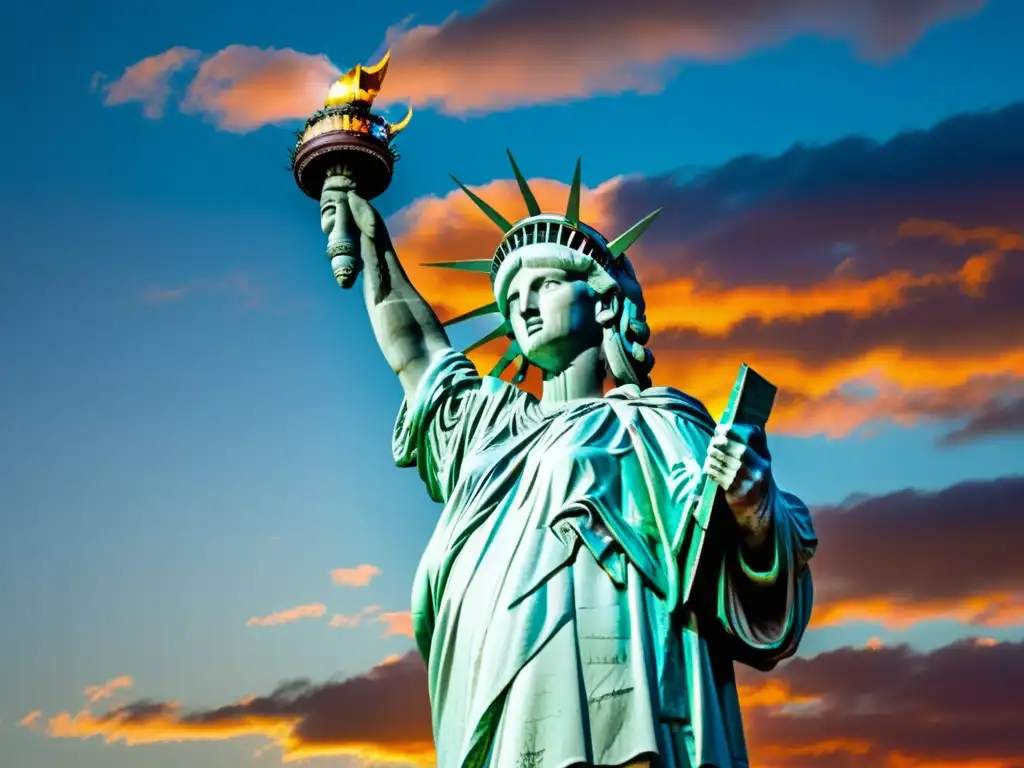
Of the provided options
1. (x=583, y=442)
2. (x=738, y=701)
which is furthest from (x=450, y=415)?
(x=738, y=701)

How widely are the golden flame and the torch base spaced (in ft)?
1.31

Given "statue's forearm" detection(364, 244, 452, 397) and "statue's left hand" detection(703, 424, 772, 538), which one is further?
"statue's forearm" detection(364, 244, 452, 397)

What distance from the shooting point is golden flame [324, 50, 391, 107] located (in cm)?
1489

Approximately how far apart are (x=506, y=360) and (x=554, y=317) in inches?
41.3

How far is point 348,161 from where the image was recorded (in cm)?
1473

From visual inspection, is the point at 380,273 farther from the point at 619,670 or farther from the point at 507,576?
the point at 619,670

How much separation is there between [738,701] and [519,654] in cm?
166

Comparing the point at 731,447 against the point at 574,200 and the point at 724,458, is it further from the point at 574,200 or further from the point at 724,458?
the point at 574,200

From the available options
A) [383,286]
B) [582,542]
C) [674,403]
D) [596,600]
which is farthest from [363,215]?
[596,600]

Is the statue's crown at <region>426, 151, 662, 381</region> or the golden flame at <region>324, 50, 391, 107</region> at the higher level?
the golden flame at <region>324, 50, 391, 107</region>

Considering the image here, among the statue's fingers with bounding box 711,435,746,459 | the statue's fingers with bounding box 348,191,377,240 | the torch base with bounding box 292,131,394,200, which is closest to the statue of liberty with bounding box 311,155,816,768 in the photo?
the statue's fingers with bounding box 711,435,746,459

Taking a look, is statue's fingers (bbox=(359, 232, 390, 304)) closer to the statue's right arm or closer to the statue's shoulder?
the statue's right arm

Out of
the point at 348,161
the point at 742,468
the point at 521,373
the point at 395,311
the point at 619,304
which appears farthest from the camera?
the point at 348,161

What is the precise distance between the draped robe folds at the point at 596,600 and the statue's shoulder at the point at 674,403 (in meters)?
0.01
